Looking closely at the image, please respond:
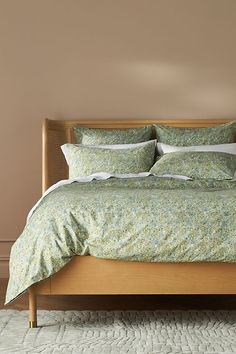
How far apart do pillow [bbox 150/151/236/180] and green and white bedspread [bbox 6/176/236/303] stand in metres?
0.85

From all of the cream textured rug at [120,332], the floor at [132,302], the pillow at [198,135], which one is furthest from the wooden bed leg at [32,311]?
the pillow at [198,135]

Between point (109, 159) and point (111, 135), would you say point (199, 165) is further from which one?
point (111, 135)

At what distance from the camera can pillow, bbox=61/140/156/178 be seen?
437 centimetres

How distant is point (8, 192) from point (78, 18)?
124cm

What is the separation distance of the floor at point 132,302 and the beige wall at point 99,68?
100cm

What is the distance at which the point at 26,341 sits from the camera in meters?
3.13

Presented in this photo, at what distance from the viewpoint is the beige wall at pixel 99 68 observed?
4.87m

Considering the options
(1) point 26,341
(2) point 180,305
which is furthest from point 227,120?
(1) point 26,341

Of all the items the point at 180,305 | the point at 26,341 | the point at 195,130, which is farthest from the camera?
the point at 195,130

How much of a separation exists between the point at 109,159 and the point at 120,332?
4.51 feet

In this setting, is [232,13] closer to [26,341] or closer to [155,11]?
[155,11]

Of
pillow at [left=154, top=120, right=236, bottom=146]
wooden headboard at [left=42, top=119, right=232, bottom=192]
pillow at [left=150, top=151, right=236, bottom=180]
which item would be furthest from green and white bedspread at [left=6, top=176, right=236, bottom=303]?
wooden headboard at [left=42, top=119, right=232, bottom=192]

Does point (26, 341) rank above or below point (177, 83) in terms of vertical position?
below

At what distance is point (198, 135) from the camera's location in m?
4.66
